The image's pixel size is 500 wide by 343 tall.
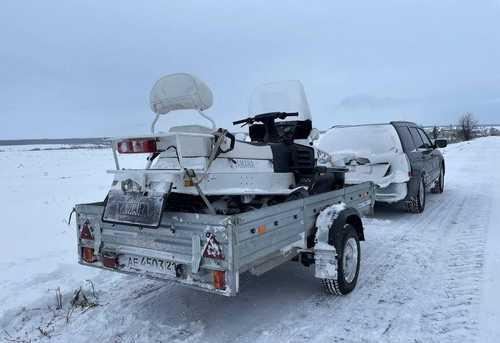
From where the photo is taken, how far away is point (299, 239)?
145 inches

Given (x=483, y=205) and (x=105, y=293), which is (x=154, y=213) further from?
(x=483, y=205)

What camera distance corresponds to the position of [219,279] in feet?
9.50

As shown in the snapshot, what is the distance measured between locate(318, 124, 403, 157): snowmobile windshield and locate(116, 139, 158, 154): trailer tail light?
16.6 feet

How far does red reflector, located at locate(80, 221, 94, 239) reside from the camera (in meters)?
3.67

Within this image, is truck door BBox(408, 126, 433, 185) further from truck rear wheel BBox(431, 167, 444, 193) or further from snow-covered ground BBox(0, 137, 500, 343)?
snow-covered ground BBox(0, 137, 500, 343)

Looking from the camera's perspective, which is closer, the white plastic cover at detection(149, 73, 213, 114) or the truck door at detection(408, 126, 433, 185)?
the white plastic cover at detection(149, 73, 213, 114)

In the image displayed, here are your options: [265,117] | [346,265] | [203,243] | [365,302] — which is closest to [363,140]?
[265,117]

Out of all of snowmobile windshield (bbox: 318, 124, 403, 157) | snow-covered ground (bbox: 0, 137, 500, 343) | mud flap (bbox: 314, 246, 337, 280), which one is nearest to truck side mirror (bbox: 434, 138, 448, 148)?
snowmobile windshield (bbox: 318, 124, 403, 157)

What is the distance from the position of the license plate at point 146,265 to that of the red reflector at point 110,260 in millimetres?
40

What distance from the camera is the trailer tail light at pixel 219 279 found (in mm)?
2873

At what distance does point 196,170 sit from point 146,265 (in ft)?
3.09

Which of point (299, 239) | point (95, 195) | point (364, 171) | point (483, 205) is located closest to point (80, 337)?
point (299, 239)

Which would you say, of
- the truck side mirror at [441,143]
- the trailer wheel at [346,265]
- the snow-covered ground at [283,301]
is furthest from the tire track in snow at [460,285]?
the truck side mirror at [441,143]

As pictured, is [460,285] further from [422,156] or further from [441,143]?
[441,143]
